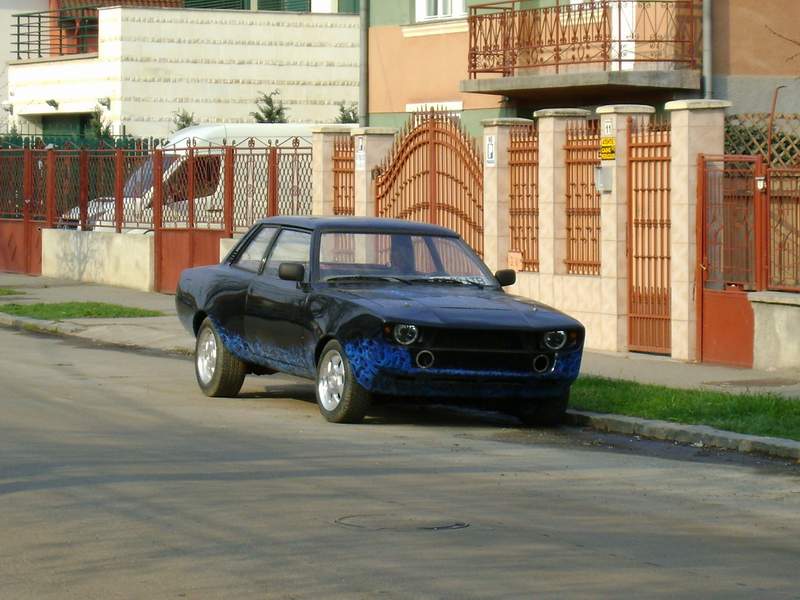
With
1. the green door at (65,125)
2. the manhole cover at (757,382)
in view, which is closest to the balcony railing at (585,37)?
the manhole cover at (757,382)

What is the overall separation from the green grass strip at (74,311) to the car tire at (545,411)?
10506 millimetres

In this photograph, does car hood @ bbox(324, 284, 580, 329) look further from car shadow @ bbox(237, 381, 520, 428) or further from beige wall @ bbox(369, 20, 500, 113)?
beige wall @ bbox(369, 20, 500, 113)

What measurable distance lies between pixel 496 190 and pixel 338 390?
7.24 m

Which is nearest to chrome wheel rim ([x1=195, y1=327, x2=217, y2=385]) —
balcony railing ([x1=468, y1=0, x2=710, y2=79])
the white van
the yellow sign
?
the yellow sign

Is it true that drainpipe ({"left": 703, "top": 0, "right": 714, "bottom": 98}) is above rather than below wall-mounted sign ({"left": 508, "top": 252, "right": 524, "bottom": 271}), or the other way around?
above

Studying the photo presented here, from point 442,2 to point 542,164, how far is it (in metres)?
11.3

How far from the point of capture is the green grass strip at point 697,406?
12.4 m

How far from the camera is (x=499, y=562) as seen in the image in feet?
25.2

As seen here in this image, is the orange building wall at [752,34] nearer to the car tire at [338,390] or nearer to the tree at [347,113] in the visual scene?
the car tire at [338,390]

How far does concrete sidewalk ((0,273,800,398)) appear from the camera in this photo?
15.3 metres

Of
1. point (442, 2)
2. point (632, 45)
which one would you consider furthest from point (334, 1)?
point (632, 45)

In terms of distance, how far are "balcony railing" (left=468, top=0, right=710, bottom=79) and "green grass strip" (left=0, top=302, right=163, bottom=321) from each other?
7.28 metres

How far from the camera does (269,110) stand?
44031mm

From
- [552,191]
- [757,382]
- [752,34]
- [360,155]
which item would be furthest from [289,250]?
[752,34]
